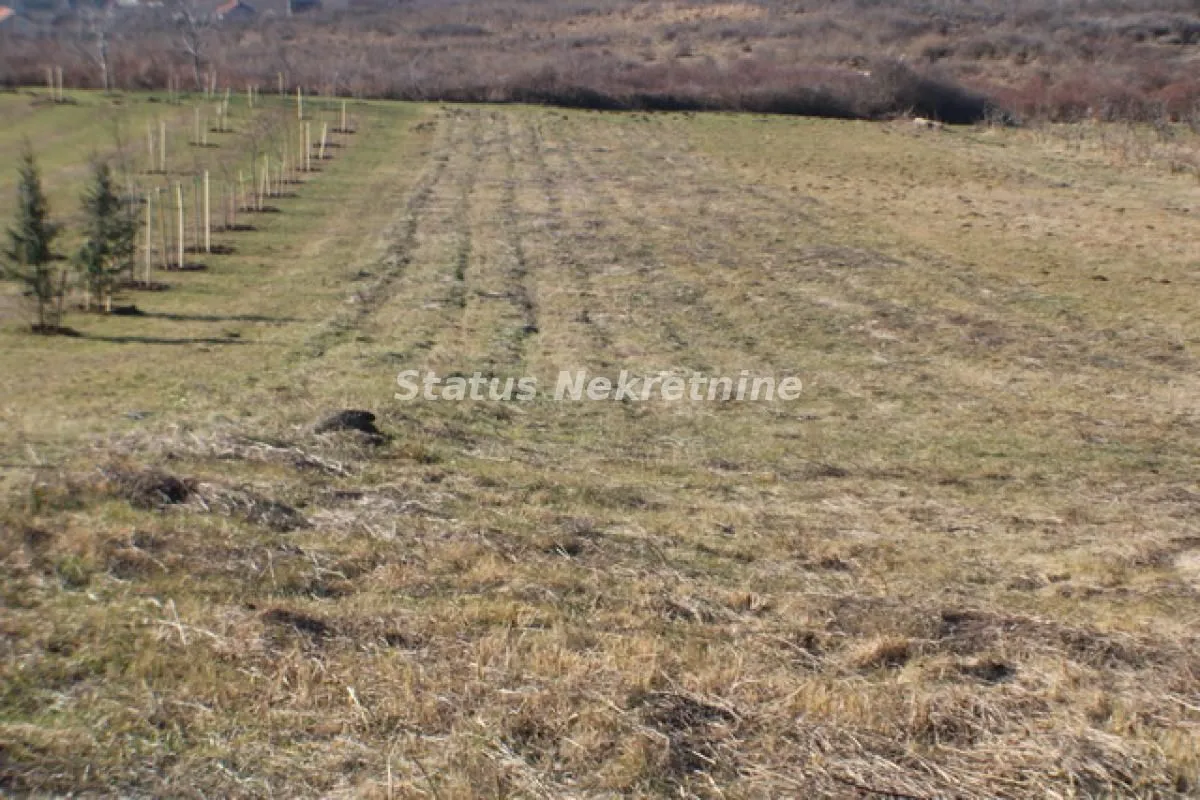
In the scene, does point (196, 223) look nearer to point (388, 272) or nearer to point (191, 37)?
point (388, 272)

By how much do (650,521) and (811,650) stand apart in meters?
2.53

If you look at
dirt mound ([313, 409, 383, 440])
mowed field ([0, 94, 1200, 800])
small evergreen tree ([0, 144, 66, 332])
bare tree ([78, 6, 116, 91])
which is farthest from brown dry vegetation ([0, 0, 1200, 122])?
dirt mound ([313, 409, 383, 440])

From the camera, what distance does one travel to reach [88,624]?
5008mm

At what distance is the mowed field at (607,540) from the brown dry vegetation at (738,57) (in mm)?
32811

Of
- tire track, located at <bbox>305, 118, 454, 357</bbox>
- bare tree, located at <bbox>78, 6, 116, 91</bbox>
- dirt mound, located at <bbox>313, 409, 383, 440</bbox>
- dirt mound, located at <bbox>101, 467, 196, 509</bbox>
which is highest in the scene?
bare tree, located at <bbox>78, 6, 116, 91</bbox>

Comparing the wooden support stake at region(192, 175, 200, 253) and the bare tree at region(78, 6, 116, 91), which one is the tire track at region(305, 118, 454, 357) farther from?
the bare tree at region(78, 6, 116, 91)

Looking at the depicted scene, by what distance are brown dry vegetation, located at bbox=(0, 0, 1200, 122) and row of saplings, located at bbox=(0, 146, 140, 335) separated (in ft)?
119

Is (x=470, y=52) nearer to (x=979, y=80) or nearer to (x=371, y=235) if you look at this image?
(x=979, y=80)

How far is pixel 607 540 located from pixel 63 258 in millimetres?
14145

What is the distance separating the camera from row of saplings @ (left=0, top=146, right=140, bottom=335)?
49.8 ft

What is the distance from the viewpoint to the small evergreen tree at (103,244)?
16391mm

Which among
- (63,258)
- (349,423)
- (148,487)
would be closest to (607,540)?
(148,487)

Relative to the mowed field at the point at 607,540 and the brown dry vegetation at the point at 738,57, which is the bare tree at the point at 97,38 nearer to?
the brown dry vegetation at the point at 738,57

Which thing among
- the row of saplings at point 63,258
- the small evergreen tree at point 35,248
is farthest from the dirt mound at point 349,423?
the row of saplings at point 63,258
